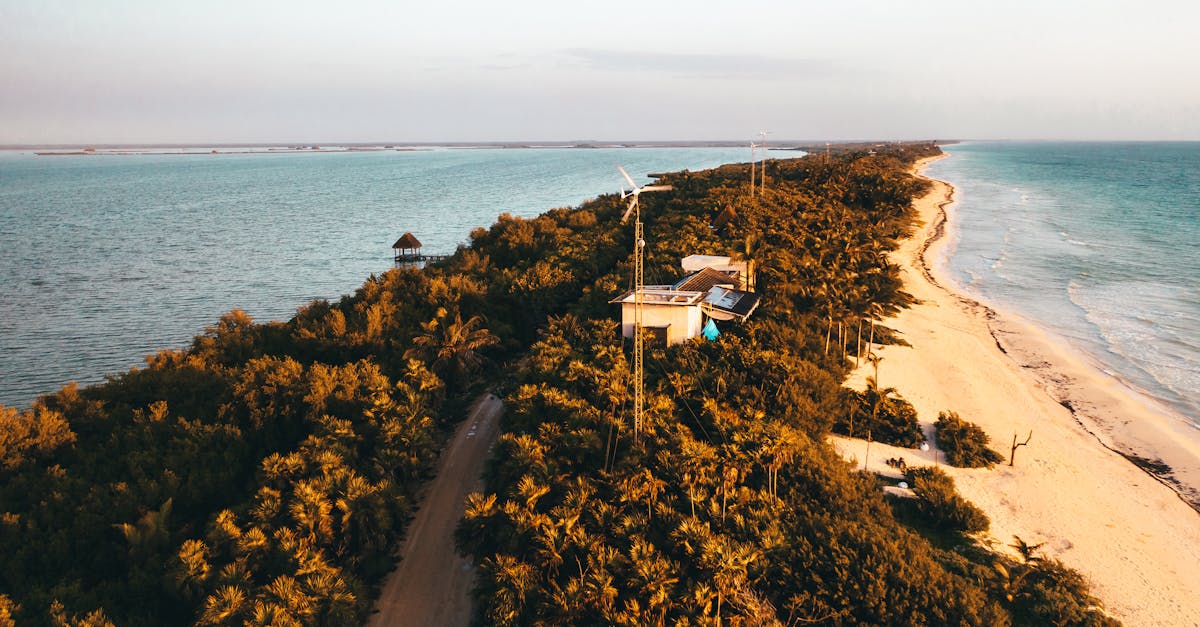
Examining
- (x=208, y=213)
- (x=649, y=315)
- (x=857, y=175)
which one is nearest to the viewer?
(x=649, y=315)

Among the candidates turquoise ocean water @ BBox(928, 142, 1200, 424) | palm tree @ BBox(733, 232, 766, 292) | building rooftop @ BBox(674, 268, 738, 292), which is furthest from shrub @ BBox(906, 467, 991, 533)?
turquoise ocean water @ BBox(928, 142, 1200, 424)

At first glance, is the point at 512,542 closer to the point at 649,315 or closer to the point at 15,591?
the point at 15,591

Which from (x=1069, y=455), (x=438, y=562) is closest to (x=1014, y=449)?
(x=1069, y=455)

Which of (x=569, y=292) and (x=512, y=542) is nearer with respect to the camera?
(x=512, y=542)

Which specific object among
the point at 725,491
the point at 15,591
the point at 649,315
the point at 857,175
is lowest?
the point at 15,591

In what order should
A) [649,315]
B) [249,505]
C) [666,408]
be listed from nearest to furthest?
1. [249,505]
2. [666,408]
3. [649,315]

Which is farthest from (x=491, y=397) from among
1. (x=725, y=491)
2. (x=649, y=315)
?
(x=725, y=491)

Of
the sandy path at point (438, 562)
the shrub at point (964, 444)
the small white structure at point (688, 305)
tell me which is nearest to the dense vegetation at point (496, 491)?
the sandy path at point (438, 562)
